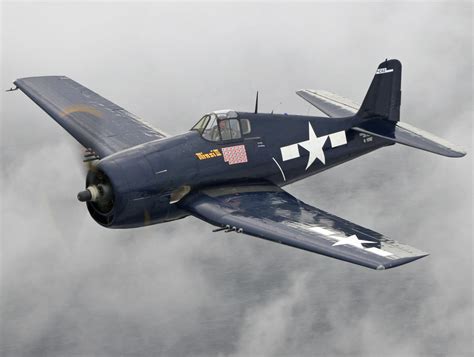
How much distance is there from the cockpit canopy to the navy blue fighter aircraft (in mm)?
30

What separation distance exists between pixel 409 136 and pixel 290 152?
15.1 ft

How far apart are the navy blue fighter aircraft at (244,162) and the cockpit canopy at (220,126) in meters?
0.03

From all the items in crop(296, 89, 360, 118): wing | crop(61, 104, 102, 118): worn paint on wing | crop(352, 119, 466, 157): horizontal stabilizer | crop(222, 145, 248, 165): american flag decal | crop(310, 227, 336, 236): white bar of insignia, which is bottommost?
crop(310, 227, 336, 236): white bar of insignia

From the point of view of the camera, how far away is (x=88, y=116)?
26.4 m

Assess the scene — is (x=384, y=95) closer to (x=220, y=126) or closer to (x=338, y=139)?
(x=338, y=139)

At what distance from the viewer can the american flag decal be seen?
22109 mm

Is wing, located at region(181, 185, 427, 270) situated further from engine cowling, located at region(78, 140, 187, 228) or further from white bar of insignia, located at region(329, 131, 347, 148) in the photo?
white bar of insignia, located at region(329, 131, 347, 148)

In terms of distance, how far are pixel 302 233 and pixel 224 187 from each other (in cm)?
380

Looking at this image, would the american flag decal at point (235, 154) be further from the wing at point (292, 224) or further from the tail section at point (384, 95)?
the tail section at point (384, 95)

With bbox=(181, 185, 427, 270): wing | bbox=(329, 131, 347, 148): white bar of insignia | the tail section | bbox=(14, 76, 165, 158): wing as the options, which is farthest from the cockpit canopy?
the tail section

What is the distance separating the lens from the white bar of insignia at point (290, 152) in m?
23.4

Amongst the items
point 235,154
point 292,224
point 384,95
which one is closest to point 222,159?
point 235,154

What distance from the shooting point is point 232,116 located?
22375mm

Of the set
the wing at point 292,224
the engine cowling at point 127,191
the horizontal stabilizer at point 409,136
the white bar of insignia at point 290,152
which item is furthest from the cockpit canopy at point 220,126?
the horizontal stabilizer at point 409,136
